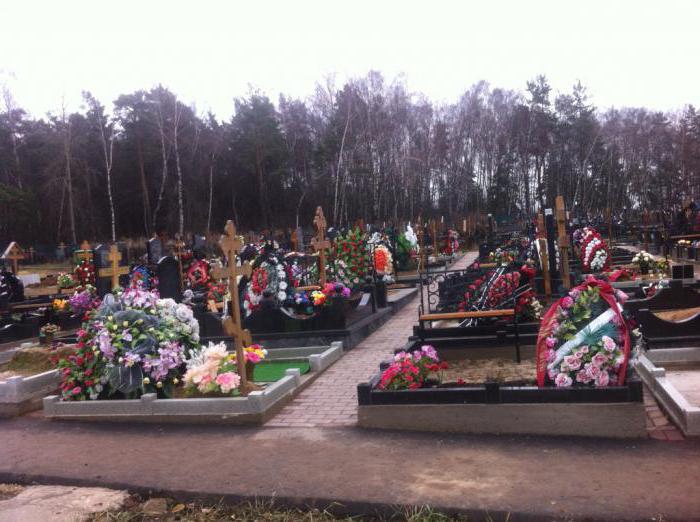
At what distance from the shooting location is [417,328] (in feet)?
27.9

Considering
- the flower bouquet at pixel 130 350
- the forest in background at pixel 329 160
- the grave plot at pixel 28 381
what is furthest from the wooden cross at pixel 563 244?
the forest in background at pixel 329 160

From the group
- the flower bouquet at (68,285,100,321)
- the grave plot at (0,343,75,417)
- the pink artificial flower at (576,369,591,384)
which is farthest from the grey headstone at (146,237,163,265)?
the pink artificial flower at (576,369,591,384)

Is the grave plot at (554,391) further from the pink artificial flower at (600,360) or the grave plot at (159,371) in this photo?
the grave plot at (159,371)

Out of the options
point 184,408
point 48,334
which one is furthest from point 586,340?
point 48,334

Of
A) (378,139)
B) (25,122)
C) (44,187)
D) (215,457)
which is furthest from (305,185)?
(215,457)

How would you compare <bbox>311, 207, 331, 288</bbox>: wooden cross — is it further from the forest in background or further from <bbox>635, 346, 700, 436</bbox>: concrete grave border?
the forest in background

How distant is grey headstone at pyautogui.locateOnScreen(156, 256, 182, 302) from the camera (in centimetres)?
1086

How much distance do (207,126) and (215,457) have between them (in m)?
38.2

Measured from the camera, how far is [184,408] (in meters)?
6.36

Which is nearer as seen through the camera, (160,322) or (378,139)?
(160,322)

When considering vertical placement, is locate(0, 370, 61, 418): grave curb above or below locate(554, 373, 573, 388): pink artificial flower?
below

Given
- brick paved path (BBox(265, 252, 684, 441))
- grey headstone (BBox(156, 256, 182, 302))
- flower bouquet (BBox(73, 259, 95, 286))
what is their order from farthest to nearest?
flower bouquet (BBox(73, 259, 95, 286))
grey headstone (BBox(156, 256, 182, 302))
brick paved path (BBox(265, 252, 684, 441))

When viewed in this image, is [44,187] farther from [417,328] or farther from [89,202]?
[417,328]

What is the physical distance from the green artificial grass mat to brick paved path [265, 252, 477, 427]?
51 cm
